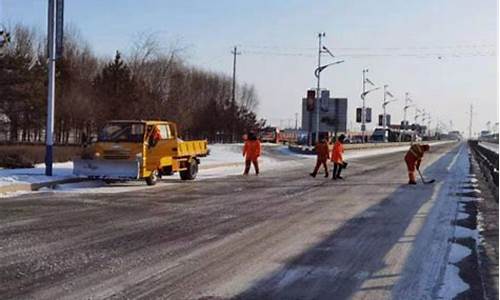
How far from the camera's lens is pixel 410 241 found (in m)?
11.3

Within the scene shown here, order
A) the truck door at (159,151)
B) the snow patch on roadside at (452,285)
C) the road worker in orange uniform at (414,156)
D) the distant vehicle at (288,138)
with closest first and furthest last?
the snow patch on roadside at (452,285) < the truck door at (159,151) < the road worker in orange uniform at (414,156) < the distant vehicle at (288,138)

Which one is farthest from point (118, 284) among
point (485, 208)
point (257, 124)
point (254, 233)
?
point (257, 124)

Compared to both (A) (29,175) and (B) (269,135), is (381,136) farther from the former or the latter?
(A) (29,175)

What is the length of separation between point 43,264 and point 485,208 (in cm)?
1160

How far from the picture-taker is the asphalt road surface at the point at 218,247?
7.62 m

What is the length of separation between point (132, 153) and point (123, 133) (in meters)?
1.34

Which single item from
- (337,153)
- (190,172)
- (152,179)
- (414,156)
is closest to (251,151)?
(337,153)

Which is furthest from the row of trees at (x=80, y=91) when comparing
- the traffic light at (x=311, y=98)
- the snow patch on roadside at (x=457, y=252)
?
the snow patch on roadside at (x=457, y=252)

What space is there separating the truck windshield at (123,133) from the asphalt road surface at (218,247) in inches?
141

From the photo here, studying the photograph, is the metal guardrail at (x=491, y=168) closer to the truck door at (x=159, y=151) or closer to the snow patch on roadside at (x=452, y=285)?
the truck door at (x=159, y=151)

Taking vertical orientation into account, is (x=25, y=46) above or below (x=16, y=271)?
above

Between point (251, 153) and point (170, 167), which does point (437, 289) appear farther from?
point (251, 153)

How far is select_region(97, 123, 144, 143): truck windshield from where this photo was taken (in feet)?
70.8

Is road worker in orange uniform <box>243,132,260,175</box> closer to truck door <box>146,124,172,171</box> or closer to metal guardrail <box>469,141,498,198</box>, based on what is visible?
truck door <box>146,124,172,171</box>
